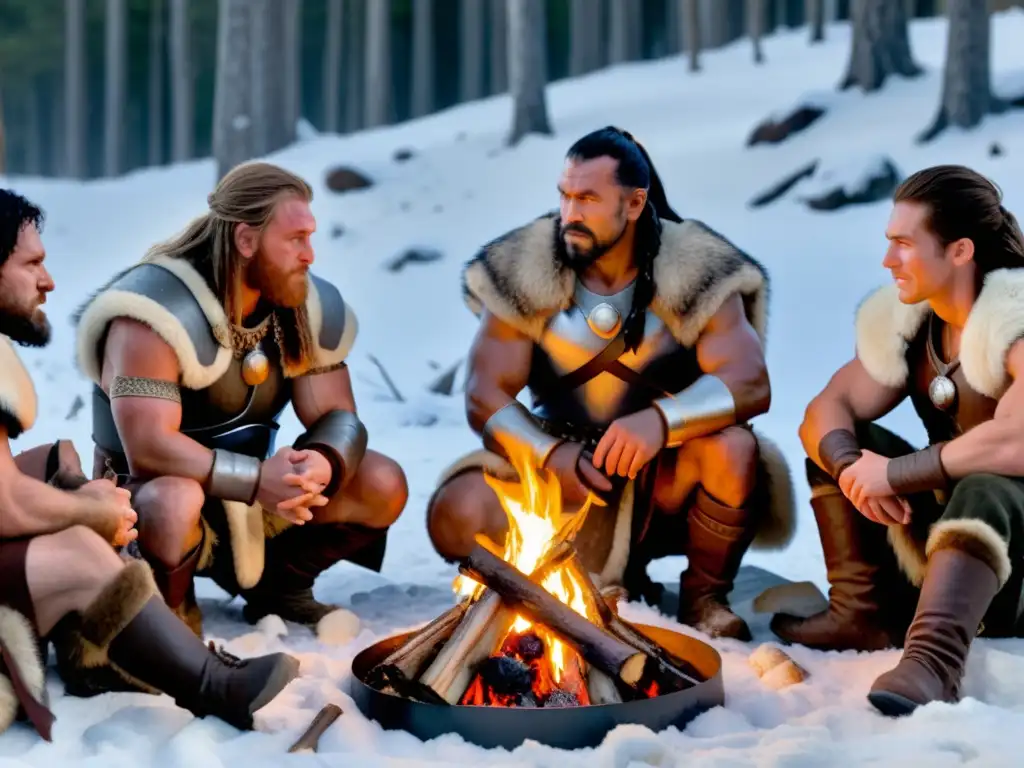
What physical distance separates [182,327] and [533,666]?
52.5 inches

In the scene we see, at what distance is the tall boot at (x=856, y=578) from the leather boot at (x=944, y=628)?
1.84 ft

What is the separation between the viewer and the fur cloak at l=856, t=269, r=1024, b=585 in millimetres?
3117

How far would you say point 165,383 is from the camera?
3.56m

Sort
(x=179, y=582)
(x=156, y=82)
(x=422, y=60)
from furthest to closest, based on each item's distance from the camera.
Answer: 1. (x=156, y=82)
2. (x=422, y=60)
3. (x=179, y=582)

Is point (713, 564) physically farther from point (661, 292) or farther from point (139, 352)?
point (139, 352)

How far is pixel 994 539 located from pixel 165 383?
7.16ft

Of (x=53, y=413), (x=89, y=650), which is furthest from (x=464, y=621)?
(x=53, y=413)

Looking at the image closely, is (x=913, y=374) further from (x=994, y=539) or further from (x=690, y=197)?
(x=690, y=197)

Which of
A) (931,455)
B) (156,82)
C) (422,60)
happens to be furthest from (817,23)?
(931,455)

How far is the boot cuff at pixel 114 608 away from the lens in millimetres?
2883

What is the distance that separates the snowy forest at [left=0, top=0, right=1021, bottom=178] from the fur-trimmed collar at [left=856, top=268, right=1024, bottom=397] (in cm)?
804

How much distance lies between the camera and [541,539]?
346 centimetres

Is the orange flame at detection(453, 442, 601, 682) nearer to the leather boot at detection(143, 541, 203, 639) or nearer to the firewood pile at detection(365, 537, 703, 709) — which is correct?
the firewood pile at detection(365, 537, 703, 709)

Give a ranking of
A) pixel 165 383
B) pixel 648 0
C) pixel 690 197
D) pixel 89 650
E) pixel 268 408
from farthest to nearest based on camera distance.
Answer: pixel 648 0 → pixel 690 197 → pixel 268 408 → pixel 165 383 → pixel 89 650
